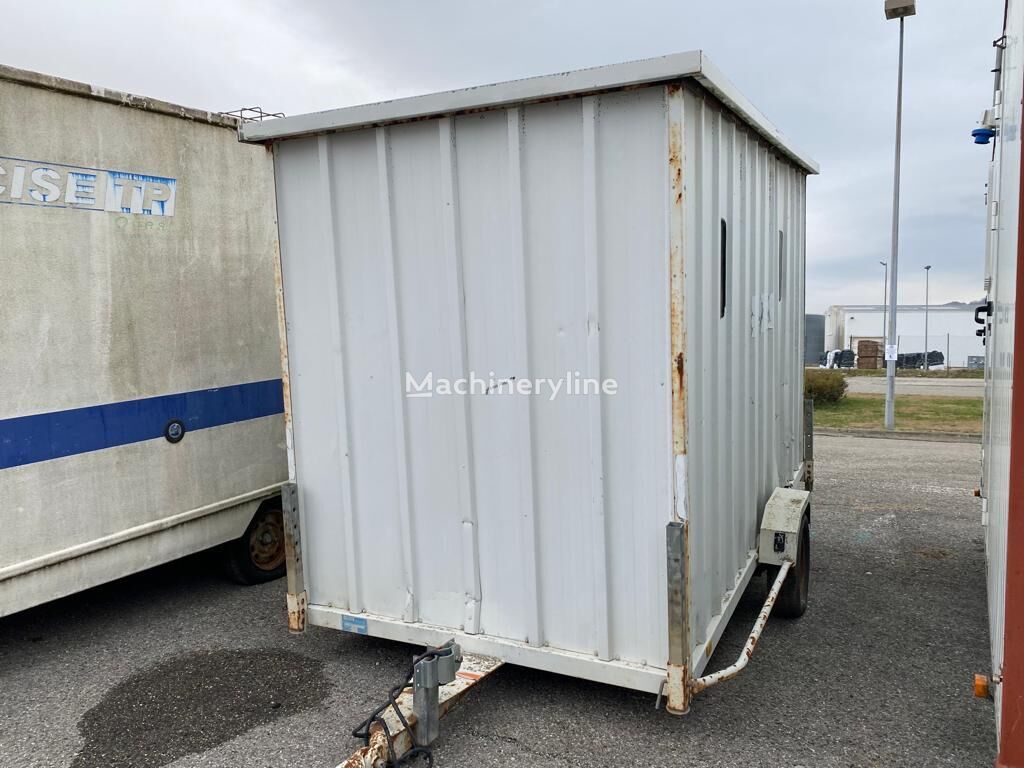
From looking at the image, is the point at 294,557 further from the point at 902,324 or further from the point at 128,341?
the point at 902,324

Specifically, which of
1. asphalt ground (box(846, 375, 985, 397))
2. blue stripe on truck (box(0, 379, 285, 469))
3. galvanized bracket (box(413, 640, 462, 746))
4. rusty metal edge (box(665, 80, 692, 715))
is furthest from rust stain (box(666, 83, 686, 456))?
asphalt ground (box(846, 375, 985, 397))

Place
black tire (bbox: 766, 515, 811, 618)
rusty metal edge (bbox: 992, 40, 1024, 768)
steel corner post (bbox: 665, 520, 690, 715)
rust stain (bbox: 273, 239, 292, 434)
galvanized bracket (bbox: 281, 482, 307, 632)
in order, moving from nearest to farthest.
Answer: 1. rusty metal edge (bbox: 992, 40, 1024, 768)
2. steel corner post (bbox: 665, 520, 690, 715)
3. rust stain (bbox: 273, 239, 292, 434)
4. galvanized bracket (bbox: 281, 482, 307, 632)
5. black tire (bbox: 766, 515, 811, 618)

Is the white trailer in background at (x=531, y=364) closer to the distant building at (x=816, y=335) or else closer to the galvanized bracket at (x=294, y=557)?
the galvanized bracket at (x=294, y=557)

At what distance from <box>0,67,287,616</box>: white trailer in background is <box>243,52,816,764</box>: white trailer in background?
828 mm

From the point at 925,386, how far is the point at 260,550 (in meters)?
23.2

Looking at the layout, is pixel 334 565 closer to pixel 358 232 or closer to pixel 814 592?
pixel 358 232

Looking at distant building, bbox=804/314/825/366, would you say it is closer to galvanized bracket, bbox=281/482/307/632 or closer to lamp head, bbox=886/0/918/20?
lamp head, bbox=886/0/918/20

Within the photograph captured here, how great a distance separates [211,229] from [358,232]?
182 cm

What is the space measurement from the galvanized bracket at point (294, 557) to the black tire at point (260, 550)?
132cm

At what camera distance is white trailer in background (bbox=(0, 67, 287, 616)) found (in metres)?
4.19

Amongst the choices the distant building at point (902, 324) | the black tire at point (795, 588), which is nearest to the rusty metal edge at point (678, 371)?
the black tire at point (795, 588)

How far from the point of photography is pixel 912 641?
181 inches

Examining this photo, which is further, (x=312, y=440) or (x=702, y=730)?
(x=312, y=440)

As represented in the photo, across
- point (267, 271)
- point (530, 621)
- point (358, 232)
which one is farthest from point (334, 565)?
point (267, 271)
